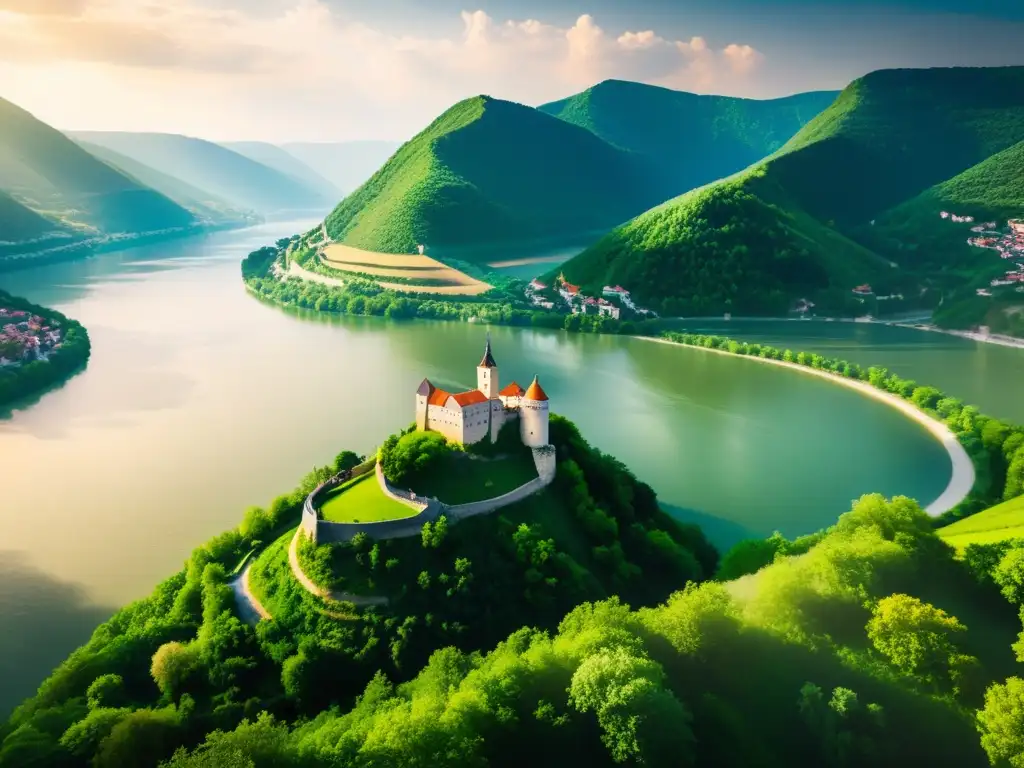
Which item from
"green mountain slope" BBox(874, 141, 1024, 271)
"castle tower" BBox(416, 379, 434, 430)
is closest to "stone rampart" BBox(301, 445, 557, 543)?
"castle tower" BBox(416, 379, 434, 430)

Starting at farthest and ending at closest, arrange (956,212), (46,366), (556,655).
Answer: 1. (956,212)
2. (46,366)
3. (556,655)

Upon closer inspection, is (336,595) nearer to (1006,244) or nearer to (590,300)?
(590,300)

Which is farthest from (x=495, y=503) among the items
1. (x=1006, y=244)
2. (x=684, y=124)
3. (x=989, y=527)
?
(x=684, y=124)

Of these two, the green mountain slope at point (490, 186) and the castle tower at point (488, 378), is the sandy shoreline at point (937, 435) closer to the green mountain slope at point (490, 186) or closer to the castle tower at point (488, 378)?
the castle tower at point (488, 378)

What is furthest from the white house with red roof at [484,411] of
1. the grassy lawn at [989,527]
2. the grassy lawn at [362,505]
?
the grassy lawn at [989,527]

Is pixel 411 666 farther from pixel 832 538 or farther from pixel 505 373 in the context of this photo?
pixel 505 373

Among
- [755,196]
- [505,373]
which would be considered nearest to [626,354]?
[505,373]

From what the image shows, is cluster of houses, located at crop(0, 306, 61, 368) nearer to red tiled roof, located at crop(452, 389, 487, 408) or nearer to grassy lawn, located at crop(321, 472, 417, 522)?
grassy lawn, located at crop(321, 472, 417, 522)
